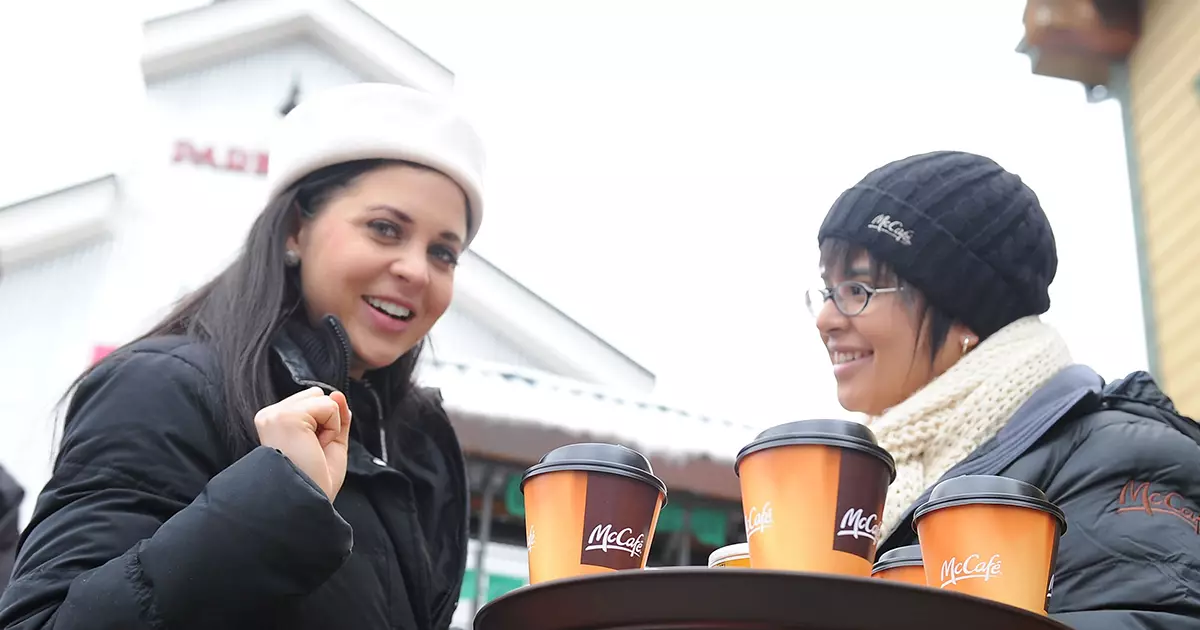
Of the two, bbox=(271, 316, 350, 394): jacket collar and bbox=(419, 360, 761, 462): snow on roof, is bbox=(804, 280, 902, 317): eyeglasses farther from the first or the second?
bbox=(419, 360, 761, 462): snow on roof

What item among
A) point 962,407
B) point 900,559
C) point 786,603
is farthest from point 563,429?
point 786,603

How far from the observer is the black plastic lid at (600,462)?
1240 mm

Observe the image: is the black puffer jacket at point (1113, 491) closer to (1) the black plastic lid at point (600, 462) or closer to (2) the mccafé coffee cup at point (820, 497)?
(2) the mccafé coffee cup at point (820, 497)

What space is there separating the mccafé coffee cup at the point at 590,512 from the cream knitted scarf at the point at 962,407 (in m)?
0.79

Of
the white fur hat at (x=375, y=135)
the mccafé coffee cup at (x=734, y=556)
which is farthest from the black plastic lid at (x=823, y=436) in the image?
the white fur hat at (x=375, y=135)

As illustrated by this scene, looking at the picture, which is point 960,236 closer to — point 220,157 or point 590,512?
point 590,512

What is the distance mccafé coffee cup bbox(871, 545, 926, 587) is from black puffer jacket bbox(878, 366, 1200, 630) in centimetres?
21

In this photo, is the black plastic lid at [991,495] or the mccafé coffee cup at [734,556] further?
the mccafé coffee cup at [734,556]

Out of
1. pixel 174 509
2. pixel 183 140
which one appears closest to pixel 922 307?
pixel 174 509

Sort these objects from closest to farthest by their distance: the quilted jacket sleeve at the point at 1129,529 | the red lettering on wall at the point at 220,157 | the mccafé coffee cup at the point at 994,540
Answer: the mccafé coffee cup at the point at 994,540 < the quilted jacket sleeve at the point at 1129,529 < the red lettering on wall at the point at 220,157

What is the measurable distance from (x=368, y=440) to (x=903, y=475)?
1.05m

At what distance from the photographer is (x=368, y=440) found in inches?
89.6

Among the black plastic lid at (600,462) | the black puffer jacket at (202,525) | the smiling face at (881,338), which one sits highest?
the black plastic lid at (600,462)

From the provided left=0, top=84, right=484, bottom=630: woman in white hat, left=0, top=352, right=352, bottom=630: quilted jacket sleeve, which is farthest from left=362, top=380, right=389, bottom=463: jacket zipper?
left=0, top=352, right=352, bottom=630: quilted jacket sleeve
